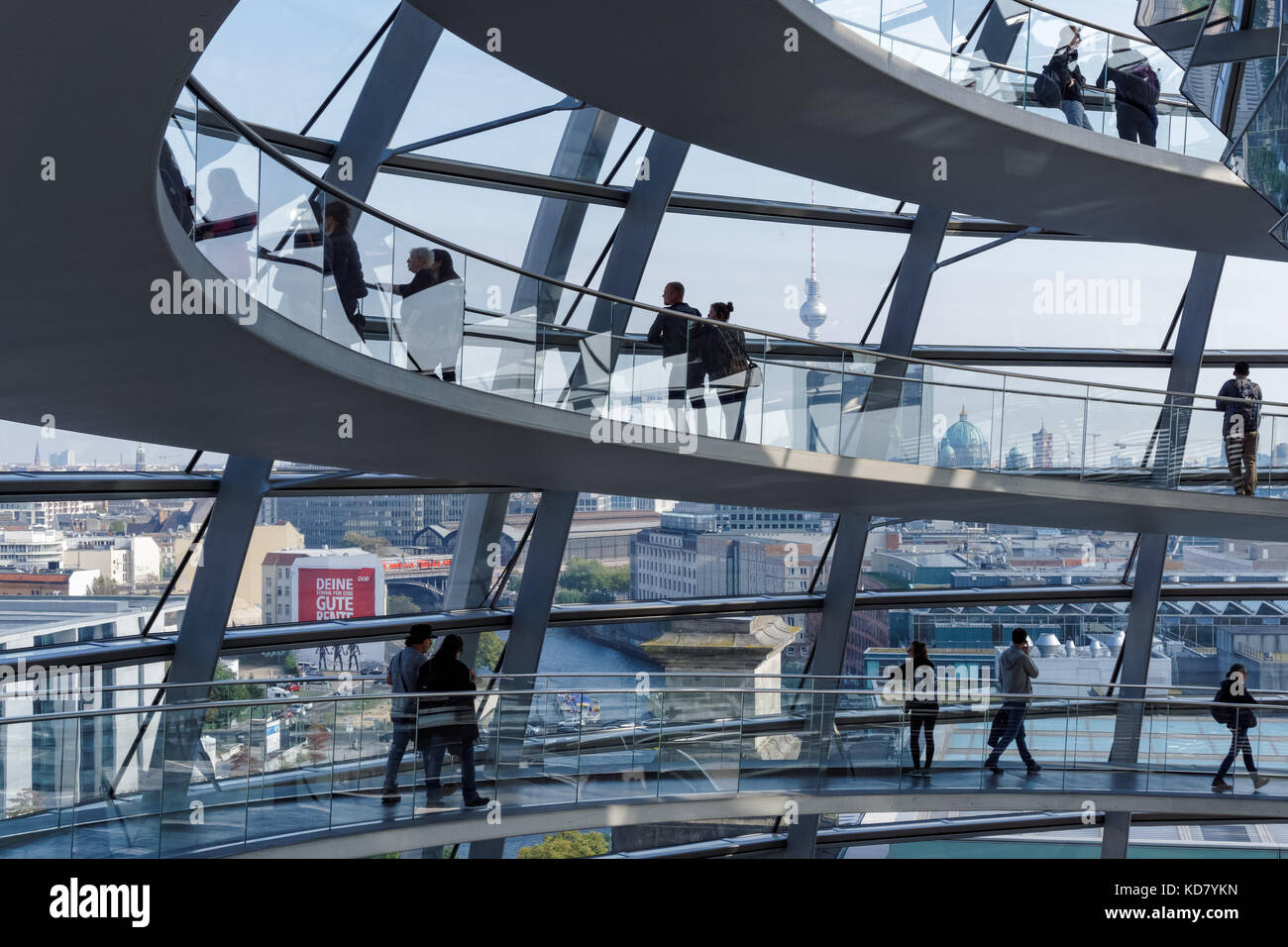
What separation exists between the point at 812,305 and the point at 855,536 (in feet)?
12.4

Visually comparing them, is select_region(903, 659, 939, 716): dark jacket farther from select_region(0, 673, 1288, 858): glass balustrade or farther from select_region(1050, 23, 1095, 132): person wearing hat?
select_region(1050, 23, 1095, 132): person wearing hat

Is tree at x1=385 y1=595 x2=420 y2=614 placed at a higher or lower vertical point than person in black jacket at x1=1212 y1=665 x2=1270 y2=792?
higher

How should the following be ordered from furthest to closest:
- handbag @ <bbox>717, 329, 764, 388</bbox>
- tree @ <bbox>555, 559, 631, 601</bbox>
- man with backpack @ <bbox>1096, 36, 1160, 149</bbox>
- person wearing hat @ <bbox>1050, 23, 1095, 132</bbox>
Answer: tree @ <bbox>555, 559, 631, 601</bbox>, man with backpack @ <bbox>1096, 36, 1160, 149</bbox>, person wearing hat @ <bbox>1050, 23, 1095, 132</bbox>, handbag @ <bbox>717, 329, 764, 388</bbox>

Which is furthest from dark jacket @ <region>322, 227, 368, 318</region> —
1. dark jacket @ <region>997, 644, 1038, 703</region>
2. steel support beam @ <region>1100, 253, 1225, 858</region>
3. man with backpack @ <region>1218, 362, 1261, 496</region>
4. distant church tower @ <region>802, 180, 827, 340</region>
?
steel support beam @ <region>1100, 253, 1225, 858</region>

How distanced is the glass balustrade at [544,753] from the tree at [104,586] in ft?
4.05

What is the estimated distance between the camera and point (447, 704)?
12.2m

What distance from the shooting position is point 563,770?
543 inches

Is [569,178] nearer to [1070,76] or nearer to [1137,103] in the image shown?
[1070,76]

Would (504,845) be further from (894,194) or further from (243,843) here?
(894,194)

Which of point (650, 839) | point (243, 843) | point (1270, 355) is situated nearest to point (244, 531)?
point (243, 843)

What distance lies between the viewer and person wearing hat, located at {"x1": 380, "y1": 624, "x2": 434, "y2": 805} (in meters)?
12.0

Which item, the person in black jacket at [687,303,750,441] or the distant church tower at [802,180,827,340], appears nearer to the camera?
the person in black jacket at [687,303,750,441]

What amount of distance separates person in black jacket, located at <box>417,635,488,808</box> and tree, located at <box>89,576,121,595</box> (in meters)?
4.56

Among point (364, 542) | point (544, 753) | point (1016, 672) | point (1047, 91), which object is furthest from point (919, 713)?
point (1047, 91)
